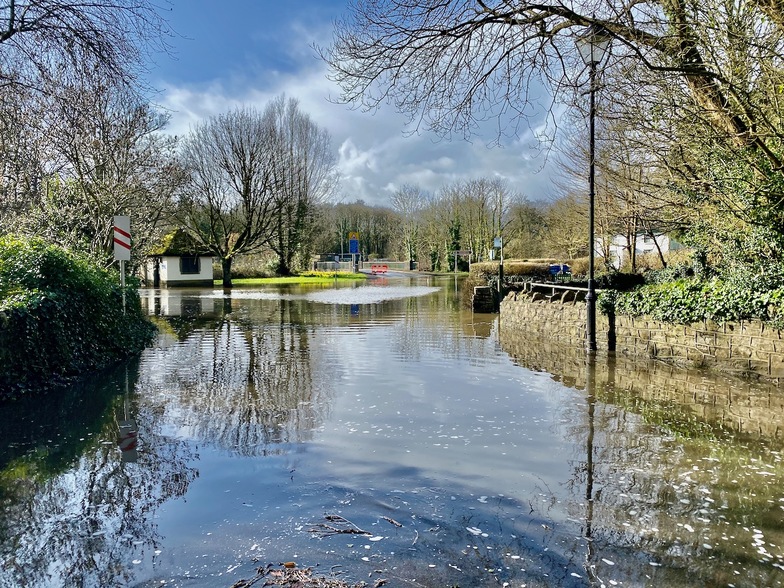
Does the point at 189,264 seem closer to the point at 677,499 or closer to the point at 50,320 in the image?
the point at 50,320

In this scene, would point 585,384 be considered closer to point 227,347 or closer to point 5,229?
→ point 227,347

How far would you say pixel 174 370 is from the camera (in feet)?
33.4

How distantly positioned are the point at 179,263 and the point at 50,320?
34.7 m

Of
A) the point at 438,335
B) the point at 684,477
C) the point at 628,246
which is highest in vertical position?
the point at 628,246

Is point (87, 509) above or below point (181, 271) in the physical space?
below

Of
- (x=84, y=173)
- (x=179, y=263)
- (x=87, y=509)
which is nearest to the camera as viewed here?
(x=87, y=509)

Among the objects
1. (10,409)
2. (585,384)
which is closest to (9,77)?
(10,409)

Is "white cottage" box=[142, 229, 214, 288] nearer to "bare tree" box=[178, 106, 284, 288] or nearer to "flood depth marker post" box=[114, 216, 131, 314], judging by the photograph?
"bare tree" box=[178, 106, 284, 288]

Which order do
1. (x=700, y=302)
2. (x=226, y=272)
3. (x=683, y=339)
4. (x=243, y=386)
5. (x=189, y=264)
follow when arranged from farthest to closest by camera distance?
(x=189, y=264) < (x=226, y=272) < (x=683, y=339) < (x=700, y=302) < (x=243, y=386)

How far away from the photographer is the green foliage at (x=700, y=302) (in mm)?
9172

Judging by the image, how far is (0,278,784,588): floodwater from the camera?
362 centimetres

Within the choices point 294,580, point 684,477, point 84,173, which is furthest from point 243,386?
point 84,173

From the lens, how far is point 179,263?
41.3m

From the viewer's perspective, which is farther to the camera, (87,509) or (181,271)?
(181,271)
